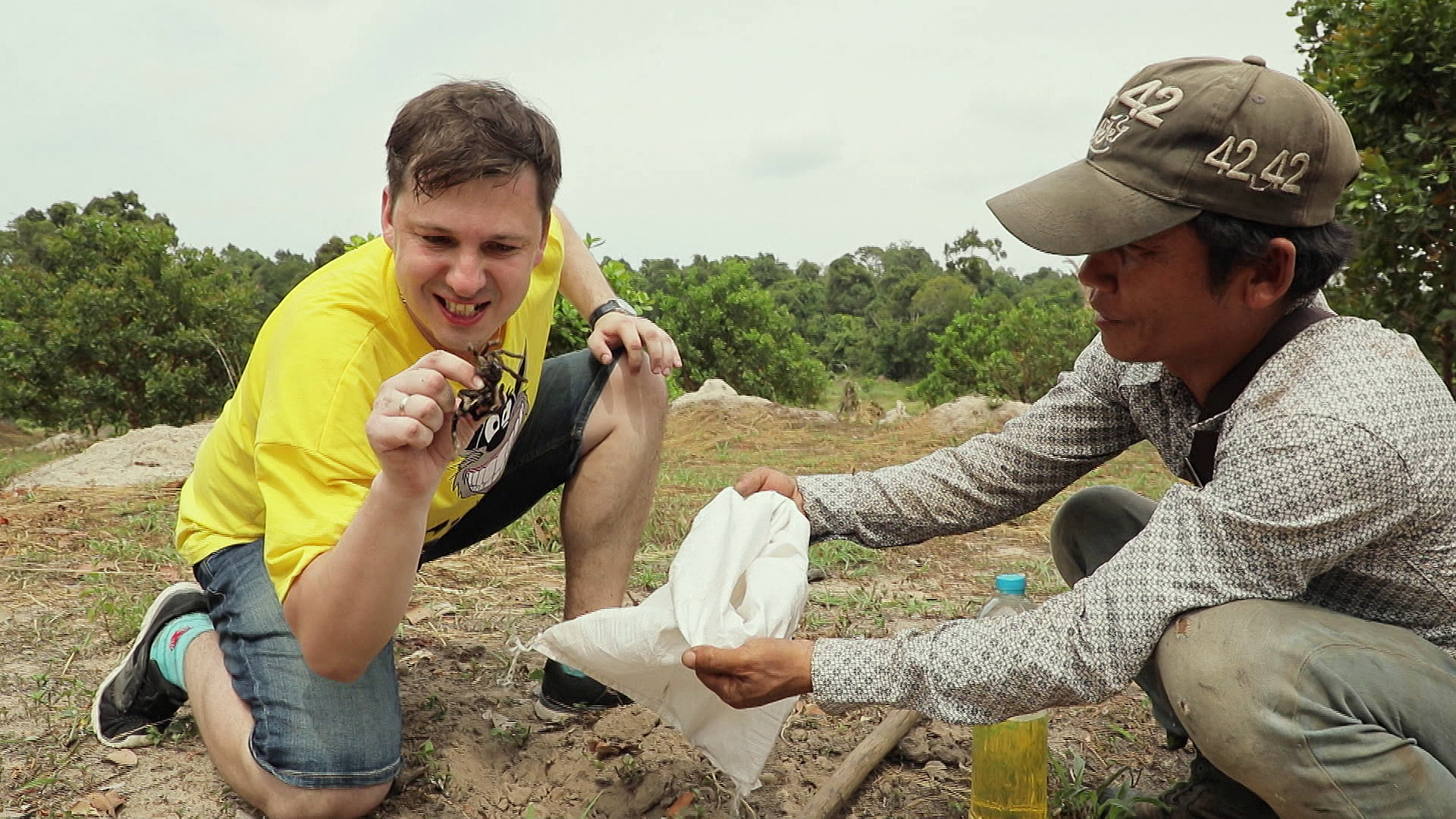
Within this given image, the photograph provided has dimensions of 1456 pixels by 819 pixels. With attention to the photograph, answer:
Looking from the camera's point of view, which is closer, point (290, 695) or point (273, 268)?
point (290, 695)

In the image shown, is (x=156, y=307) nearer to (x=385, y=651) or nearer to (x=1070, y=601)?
(x=385, y=651)

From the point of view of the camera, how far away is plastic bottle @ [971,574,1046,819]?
234 centimetres

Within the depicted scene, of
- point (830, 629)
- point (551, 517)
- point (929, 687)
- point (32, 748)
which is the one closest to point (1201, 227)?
point (929, 687)

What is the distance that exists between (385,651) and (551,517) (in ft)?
7.62

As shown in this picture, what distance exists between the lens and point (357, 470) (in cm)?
212

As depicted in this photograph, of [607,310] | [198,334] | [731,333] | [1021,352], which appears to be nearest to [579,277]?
[607,310]

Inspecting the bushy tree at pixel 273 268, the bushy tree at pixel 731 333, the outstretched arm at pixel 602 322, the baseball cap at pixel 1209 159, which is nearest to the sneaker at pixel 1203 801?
the baseball cap at pixel 1209 159

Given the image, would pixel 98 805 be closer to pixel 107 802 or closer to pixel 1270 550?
pixel 107 802

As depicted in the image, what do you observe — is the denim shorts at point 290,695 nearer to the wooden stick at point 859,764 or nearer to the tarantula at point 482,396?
the tarantula at point 482,396

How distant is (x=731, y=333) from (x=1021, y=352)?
13.7 feet

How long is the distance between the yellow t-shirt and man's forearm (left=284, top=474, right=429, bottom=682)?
5cm

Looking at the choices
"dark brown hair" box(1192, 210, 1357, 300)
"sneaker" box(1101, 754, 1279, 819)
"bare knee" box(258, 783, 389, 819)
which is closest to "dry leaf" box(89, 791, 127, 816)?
"bare knee" box(258, 783, 389, 819)

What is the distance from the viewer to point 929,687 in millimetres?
1943

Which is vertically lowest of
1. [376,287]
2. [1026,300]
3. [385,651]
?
[1026,300]
